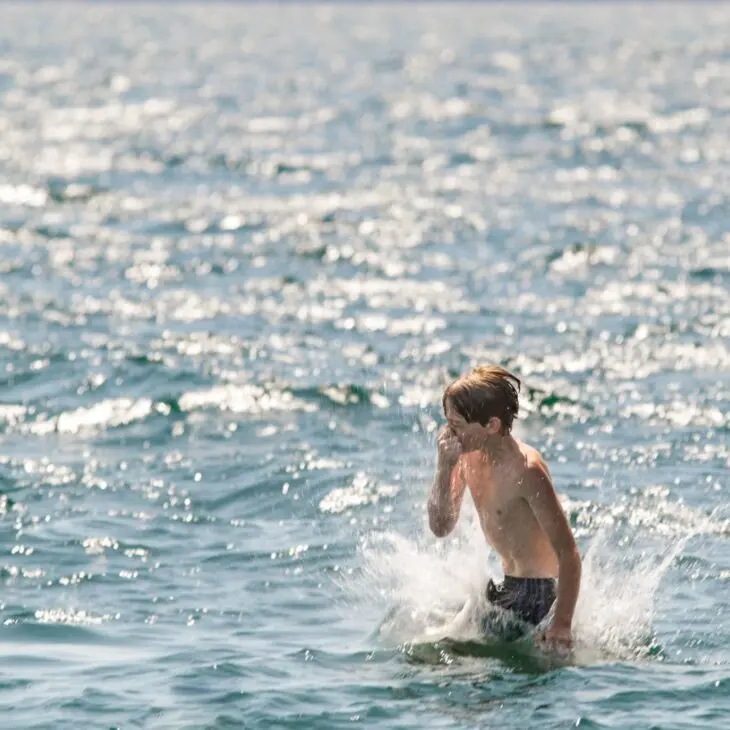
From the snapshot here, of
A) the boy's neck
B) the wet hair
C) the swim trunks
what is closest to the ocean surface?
the swim trunks

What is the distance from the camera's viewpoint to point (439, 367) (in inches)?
687

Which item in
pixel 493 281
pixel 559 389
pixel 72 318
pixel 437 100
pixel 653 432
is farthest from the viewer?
pixel 437 100

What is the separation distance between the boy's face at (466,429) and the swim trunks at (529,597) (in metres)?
0.89

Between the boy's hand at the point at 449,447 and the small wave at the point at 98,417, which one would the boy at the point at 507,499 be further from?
the small wave at the point at 98,417

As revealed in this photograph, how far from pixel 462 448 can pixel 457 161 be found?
916 inches

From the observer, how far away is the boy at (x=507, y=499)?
9.35 m

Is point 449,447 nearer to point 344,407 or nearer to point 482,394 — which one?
point 482,394

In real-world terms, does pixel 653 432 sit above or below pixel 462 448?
below

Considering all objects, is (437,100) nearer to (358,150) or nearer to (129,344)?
(358,150)

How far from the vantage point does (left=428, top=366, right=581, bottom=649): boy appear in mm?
9352

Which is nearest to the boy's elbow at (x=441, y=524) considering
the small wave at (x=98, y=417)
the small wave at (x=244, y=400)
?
the small wave at (x=244, y=400)

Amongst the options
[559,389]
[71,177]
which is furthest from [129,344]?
[71,177]

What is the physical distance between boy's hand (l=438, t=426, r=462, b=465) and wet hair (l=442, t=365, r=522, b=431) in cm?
17

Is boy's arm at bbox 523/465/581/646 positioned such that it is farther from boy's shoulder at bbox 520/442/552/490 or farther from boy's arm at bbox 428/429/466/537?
boy's arm at bbox 428/429/466/537
